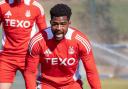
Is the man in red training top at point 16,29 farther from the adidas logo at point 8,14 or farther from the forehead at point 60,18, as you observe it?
the forehead at point 60,18

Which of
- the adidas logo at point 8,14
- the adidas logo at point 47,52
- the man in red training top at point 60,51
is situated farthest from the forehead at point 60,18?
the adidas logo at point 8,14

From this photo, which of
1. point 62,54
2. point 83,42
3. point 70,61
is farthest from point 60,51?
point 83,42

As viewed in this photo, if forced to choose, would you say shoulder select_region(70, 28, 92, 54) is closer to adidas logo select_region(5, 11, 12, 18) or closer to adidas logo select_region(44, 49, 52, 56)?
adidas logo select_region(44, 49, 52, 56)

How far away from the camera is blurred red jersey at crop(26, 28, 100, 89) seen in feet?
21.9

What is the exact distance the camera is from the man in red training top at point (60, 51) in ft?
21.6

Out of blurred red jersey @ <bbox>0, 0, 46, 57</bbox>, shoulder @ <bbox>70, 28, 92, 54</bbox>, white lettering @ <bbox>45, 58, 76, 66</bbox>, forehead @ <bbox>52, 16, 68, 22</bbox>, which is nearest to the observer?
forehead @ <bbox>52, 16, 68, 22</bbox>

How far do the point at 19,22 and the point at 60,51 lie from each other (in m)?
1.76

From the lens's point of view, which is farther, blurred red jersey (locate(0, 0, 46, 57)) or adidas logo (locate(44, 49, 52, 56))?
blurred red jersey (locate(0, 0, 46, 57))

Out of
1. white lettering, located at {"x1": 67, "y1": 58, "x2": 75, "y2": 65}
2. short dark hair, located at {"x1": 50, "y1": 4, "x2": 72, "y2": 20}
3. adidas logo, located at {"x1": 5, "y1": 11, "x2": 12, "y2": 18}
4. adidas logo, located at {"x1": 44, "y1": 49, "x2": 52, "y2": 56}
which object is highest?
short dark hair, located at {"x1": 50, "y1": 4, "x2": 72, "y2": 20}

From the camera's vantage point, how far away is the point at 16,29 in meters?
8.41

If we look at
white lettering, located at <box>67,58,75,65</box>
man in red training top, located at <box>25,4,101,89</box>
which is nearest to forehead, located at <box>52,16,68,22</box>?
man in red training top, located at <box>25,4,101,89</box>

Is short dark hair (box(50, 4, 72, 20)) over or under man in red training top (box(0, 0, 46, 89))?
over

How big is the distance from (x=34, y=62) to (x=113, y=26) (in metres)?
10.2

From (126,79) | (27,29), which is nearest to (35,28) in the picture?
(27,29)
